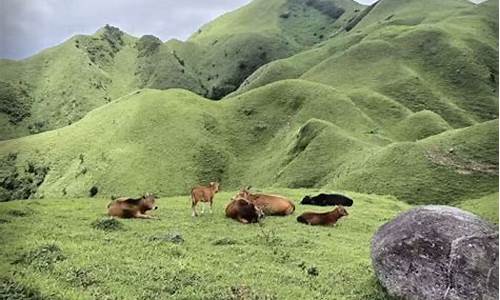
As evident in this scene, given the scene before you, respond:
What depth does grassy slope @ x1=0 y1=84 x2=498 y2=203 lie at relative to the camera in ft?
190

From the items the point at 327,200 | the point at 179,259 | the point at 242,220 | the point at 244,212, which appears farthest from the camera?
the point at 327,200

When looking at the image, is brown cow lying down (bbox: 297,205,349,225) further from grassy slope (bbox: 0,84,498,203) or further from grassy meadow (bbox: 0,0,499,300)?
grassy slope (bbox: 0,84,498,203)

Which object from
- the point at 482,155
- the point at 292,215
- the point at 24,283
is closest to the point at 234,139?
the point at 482,155

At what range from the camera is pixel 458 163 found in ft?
195

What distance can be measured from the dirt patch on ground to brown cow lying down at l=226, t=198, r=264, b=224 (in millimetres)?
38371

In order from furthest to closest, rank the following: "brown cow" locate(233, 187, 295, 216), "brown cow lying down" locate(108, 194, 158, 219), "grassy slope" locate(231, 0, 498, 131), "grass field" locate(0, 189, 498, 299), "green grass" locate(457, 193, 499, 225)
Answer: "grassy slope" locate(231, 0, 498, 131), "green grass" locate(457, 193, 499, 225), "brown cow" locate(233, 187, 295, 216), "brown cow lying down" locate(108, 194, 158, 219), "grass field" locate(0, 189, 498, 299)

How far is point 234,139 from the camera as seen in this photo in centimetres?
10712

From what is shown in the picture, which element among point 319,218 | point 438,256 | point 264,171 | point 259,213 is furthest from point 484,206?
point 264,171

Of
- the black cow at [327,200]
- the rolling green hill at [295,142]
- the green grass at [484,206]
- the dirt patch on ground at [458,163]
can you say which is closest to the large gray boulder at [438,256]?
the black cow at [327,200]

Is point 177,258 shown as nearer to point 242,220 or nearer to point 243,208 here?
point 242,220

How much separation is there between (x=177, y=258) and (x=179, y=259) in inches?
8.1

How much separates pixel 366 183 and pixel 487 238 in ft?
154

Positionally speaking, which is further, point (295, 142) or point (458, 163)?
point (295, 142)

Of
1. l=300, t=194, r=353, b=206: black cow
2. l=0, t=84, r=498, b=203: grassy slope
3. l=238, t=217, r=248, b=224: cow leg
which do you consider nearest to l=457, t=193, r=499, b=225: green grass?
l=0, t=84, r=498, b=203: grassy slope
